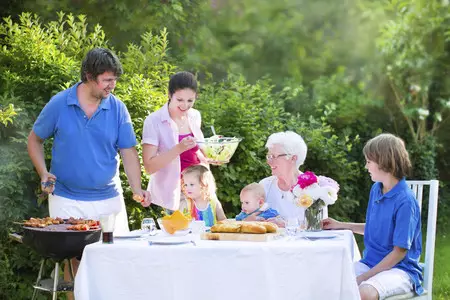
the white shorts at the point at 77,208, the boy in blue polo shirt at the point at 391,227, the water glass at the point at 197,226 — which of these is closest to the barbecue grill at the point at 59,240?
the white shorts at the point at 77,208

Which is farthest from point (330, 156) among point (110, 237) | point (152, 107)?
point (110, 237)

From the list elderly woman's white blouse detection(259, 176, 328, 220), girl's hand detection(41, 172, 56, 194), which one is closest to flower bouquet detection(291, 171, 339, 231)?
elderly woman's white blouse detection(259, 176, 328, 220)

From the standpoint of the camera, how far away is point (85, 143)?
4.54 m

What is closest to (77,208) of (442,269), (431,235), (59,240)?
(59,240)

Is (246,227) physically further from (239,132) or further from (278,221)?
(239,132)

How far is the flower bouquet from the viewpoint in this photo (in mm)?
4297

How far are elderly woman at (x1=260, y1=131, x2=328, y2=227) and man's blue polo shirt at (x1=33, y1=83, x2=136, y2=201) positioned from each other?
825 millimetres

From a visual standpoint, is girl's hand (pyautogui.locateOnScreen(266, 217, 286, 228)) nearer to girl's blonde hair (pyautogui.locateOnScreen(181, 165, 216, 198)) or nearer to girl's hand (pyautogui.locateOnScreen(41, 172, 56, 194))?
girl's blonde hair (pyautogui.locateOnScreen(181, 165, 216, 198))

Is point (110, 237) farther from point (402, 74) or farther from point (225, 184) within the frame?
point (402, 74)

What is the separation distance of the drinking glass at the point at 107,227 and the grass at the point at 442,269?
3.43 metres

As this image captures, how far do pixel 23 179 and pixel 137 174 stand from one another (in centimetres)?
93

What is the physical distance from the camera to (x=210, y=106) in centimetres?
657

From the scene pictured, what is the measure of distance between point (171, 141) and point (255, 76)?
674 centimetres


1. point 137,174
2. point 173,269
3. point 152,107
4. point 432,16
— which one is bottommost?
point 173,269
